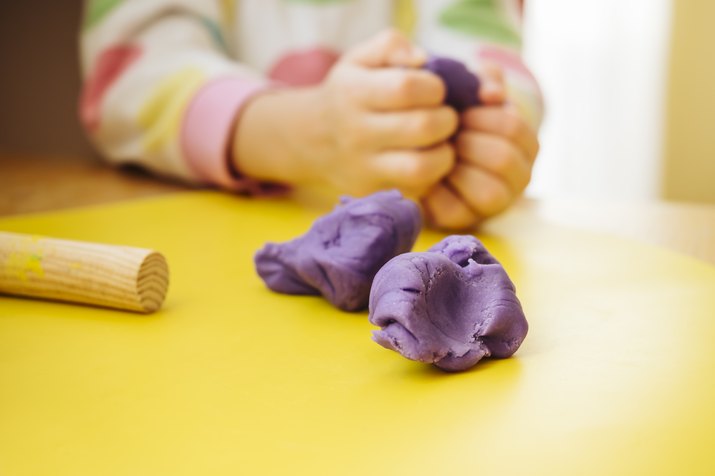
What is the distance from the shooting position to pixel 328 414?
0.37 meters

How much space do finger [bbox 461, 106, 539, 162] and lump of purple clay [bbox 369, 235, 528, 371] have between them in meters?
0.36

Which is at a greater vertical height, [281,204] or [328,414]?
[328,414]

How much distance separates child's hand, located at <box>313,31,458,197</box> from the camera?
76 cm

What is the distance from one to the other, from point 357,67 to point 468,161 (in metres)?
0.15

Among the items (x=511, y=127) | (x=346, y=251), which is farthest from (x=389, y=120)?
(x=346, y=251)

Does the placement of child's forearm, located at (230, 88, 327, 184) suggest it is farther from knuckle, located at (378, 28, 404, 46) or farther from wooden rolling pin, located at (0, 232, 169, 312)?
wooden rolling pin, located at (0, 232, 169, 312)

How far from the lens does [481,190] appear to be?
30.4 inches

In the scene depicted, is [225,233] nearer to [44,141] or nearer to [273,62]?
[273,62]

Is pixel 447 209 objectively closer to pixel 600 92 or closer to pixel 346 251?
pixel 346 251

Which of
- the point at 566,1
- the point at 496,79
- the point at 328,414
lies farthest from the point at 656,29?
the point at 328,414

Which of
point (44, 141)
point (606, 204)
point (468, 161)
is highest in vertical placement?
point (468, 161)

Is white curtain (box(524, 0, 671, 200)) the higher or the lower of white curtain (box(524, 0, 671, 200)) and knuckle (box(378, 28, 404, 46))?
the lower

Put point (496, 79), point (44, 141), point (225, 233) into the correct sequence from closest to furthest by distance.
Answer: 1. point (225, 233)
2. point (496, 79)
3. point (44, 141)

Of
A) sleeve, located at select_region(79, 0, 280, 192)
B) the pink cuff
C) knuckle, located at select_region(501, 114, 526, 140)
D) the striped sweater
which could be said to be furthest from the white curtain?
knuckle, located at select_region(501, 114, 526, 140)
